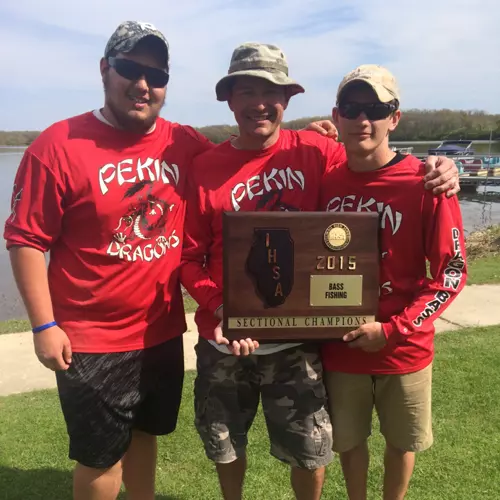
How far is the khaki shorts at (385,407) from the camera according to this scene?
241 centimetres

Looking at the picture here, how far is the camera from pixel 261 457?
334 centimetres

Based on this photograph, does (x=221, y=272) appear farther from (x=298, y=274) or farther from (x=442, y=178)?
(x=442, y=178)

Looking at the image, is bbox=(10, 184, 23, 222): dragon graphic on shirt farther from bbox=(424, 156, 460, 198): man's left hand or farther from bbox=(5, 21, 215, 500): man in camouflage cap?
bbox=(424, 156, 460, 198): man's left hand

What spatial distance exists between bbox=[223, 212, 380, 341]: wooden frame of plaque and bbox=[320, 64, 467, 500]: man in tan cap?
0.13m

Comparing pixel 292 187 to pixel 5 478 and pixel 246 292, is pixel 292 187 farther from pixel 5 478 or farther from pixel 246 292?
pixel 5 478

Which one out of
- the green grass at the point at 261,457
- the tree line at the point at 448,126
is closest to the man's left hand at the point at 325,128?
the green grass at the point at 261,457

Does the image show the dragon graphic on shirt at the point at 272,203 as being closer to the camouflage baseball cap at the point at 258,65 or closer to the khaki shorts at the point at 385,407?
the camouflage baseball cap at the point at 258,65

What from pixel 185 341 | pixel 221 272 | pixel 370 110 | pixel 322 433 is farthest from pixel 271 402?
pixel 185 341

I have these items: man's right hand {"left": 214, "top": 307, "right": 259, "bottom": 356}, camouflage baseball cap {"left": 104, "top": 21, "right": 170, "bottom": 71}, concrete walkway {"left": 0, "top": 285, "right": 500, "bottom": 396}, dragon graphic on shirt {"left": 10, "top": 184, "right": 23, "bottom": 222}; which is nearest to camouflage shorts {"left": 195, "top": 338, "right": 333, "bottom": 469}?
man's right hand {"left": 214, "top": 307, "right": 259, "bottom": 356}

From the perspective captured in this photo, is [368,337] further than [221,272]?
No

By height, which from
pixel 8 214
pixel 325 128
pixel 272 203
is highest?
pixel 325 128

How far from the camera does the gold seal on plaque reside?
7.04 ft

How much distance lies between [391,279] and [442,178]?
47 cm

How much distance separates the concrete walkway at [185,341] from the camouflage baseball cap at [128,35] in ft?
10.3
